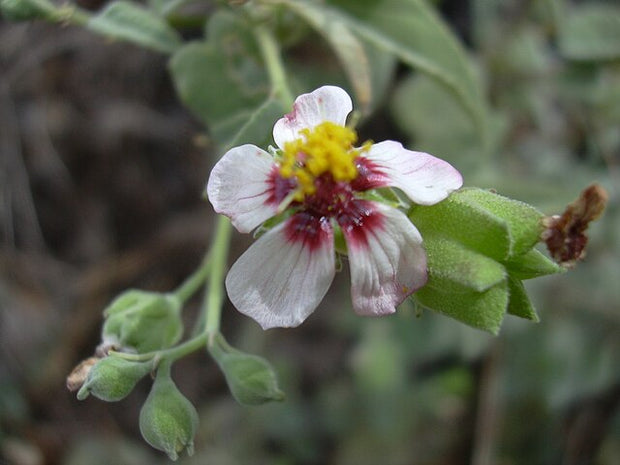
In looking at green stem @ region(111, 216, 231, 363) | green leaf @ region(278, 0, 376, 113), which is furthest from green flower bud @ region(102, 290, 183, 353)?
green leaf @ region(278, 0, 376, 113)

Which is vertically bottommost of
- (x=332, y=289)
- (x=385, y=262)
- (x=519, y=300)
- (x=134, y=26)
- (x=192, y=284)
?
(x=332, y=289)

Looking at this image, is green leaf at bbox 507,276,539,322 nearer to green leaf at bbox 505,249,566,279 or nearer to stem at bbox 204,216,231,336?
green leaf at bbox 505,249,566,279

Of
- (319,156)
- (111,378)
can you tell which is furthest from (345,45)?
(111,378)

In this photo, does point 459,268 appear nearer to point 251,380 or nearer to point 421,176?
point 421,176

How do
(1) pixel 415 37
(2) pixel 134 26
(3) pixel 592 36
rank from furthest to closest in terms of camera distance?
(3) pixel 592 36 → (1) pixel 415 37 → (2) pixel 134 26

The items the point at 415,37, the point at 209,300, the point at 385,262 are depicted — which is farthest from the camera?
the point at 415,37
